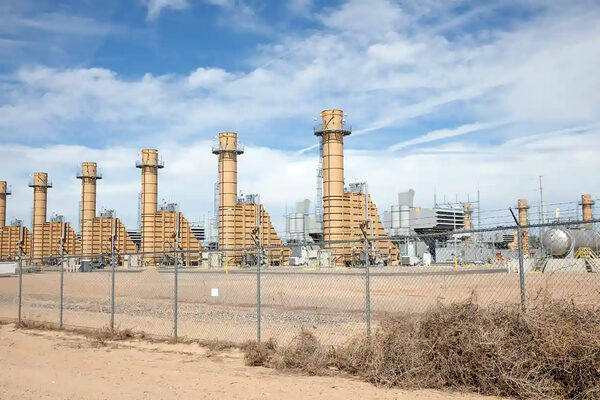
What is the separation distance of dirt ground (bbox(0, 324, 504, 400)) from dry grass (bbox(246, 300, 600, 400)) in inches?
11.9

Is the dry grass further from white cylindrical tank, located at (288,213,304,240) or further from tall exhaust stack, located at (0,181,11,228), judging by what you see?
tall exhaust stack, located at (0,181,11,228)

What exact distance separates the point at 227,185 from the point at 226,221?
13.3 ft

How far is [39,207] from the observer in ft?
269

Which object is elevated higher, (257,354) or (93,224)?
(93,224)

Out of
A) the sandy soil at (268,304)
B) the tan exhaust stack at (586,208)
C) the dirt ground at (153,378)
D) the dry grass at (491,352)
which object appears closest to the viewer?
the dry grass at (491,352)

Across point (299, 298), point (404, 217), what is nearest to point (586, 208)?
point (404, 217)

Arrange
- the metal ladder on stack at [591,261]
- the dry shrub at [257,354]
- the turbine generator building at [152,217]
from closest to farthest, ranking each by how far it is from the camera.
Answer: the dry shrub at [257,354]
the metal ladder on stack at [591,261]
the turbine generator building at [152,217]

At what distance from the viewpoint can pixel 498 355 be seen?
6.98 meters

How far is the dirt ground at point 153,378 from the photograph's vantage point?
7.53 metres

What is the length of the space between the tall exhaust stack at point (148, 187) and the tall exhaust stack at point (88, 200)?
11.3m

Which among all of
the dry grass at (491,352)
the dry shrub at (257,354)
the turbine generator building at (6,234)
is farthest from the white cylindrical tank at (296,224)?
the dry grass at (491,352)

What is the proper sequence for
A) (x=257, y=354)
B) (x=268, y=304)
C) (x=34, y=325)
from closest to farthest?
(x=257, y=354)
(x=34, y=325)
(x=268, y=304)

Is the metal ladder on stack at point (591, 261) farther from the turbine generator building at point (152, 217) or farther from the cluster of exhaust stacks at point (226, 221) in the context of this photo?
the turbine generator building at point (152, 217)

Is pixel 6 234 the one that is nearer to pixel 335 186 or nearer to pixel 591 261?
pixel 335 186
